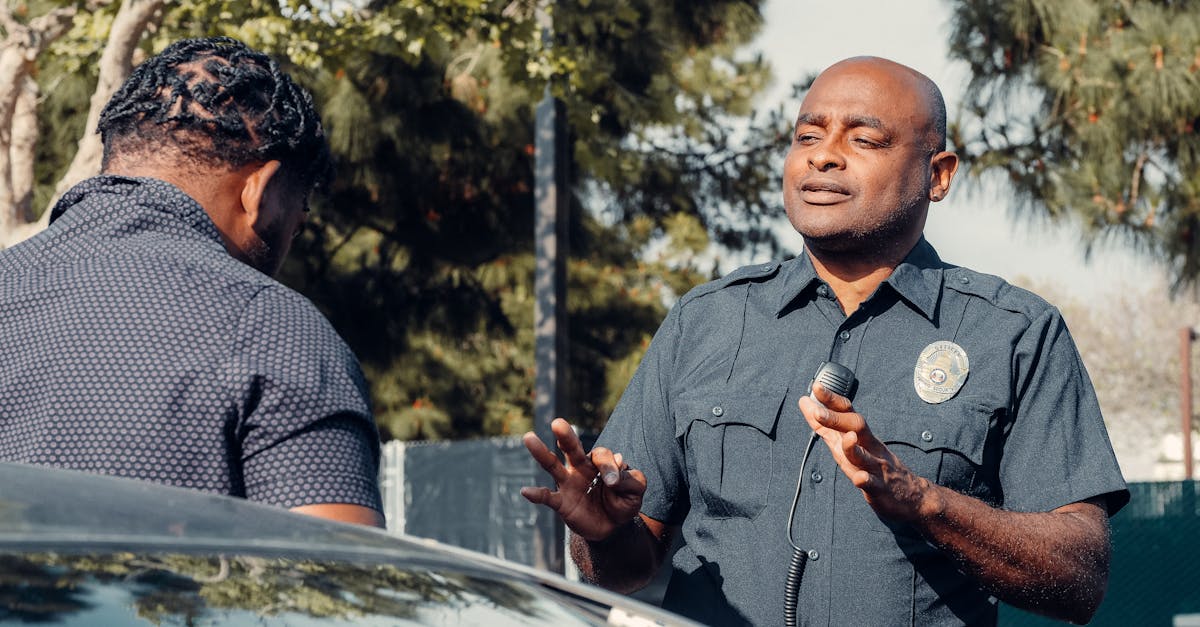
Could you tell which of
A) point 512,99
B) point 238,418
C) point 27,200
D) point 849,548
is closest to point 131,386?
point 238,418

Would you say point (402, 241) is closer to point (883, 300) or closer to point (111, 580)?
point (883, 300)

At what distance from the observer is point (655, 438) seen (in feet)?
9.12

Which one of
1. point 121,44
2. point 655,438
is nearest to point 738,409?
point 655,438

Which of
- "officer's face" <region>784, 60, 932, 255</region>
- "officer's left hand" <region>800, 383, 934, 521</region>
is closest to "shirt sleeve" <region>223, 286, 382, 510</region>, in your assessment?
"officer's left hand" <region>800, 383, 934, 521</region>

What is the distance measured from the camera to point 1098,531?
97.3 inches

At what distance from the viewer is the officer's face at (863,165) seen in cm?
272

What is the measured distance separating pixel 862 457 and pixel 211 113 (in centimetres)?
105

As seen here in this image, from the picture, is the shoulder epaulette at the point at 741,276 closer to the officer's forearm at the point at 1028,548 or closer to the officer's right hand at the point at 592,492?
the officer's right hand at the point at 592,492

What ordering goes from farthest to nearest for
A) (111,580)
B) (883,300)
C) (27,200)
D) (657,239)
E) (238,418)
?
(657,239), (27,200), (883,300), (238,418), (111,580)

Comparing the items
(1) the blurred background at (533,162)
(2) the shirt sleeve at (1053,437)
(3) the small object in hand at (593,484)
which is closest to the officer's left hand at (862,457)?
(2) the shirt sleeve at (1053,437)

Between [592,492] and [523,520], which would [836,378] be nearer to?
[592,492]

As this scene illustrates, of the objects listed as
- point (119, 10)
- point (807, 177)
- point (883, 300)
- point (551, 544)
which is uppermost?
point (119, 10)

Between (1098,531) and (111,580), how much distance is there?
1.64 metres

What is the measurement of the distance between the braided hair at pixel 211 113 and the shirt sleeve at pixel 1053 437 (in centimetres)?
119
